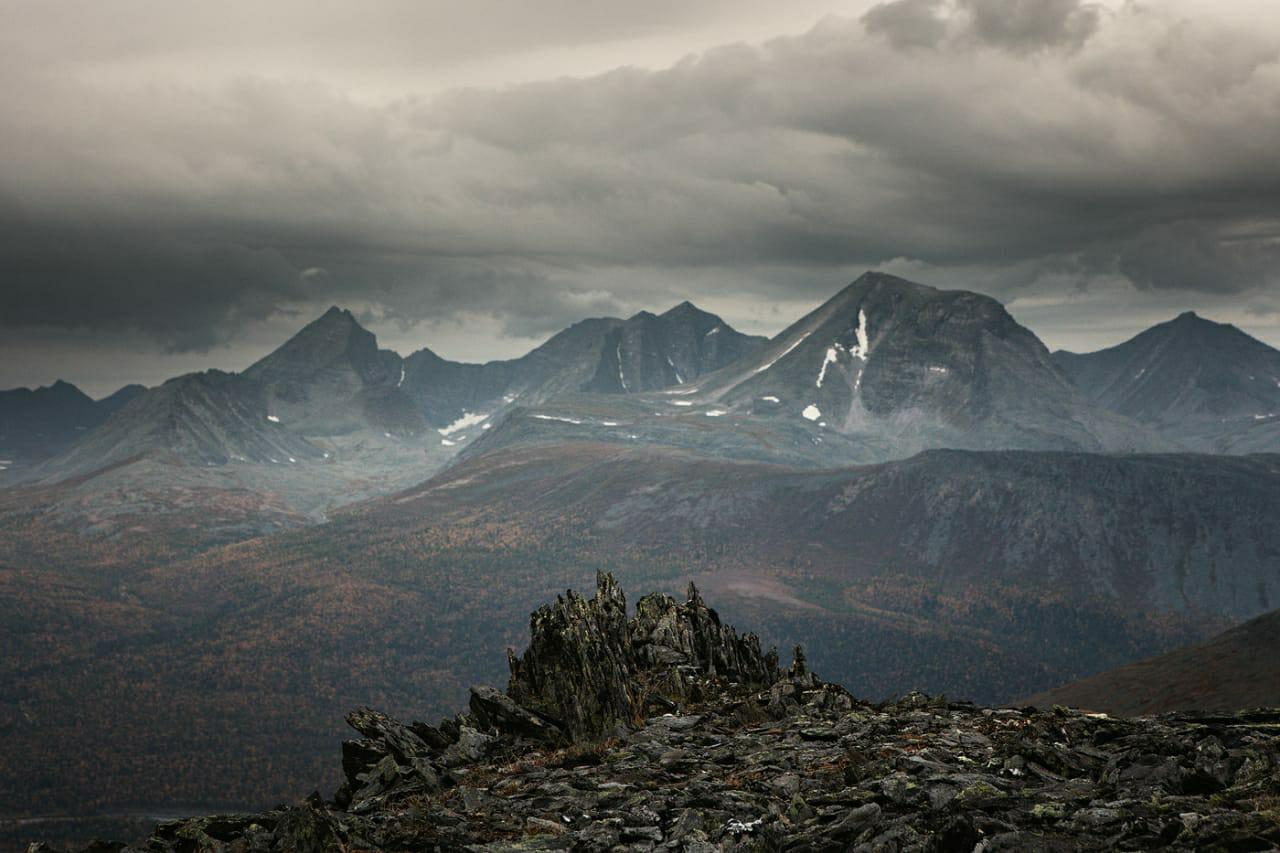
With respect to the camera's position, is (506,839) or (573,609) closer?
(506,839)

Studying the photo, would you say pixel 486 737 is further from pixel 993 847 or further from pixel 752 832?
pixel 993 847

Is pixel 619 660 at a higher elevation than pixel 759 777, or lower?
higher

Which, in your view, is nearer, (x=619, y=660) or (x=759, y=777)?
(x=759, y=777)

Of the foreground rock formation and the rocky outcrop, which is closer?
the foreground rock formation

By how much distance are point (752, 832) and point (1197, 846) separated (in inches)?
514

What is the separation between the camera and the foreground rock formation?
29406 millimetres

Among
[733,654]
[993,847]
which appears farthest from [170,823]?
[733,654]

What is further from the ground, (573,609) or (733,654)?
(573,609)

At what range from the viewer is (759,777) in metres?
39.6

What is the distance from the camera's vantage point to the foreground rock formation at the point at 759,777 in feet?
96.5

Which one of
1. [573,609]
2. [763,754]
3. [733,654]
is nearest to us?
[763,754]

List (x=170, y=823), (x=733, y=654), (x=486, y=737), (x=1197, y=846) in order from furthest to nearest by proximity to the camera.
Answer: (x=733, y=654) → (x=486, y=737) → (x=170, y=823) → (x=1197, y=846)

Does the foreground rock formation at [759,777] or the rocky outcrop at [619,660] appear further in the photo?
the rocky outcrop at [619,660]

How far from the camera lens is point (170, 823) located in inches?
1421
